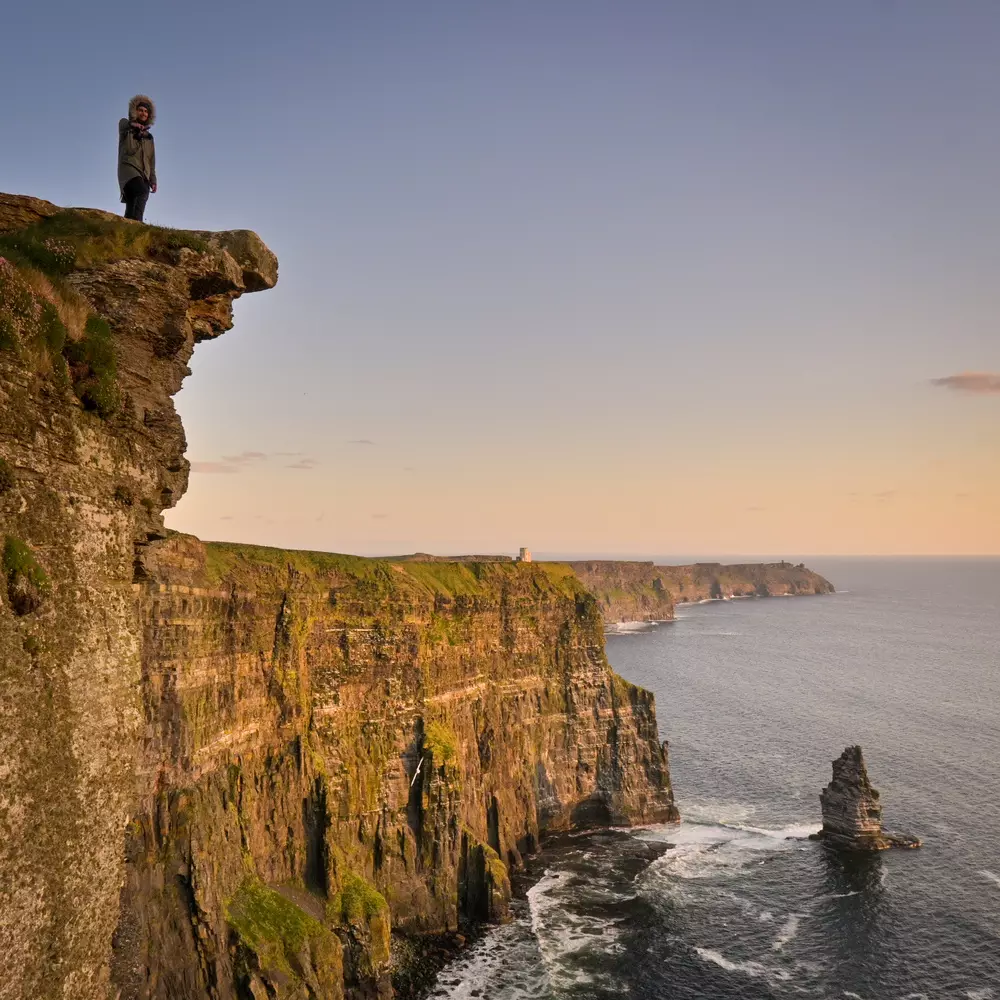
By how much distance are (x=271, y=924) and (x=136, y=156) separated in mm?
40451

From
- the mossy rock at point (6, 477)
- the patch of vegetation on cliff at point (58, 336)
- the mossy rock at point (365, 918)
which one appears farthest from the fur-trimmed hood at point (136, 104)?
the mossy rock at point (365, 918)

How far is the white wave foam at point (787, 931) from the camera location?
53.2 m

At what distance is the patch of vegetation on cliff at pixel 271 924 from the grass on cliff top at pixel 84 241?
37.4 m

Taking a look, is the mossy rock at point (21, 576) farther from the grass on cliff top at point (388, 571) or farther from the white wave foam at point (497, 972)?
the white wave foam at point (497, 972)

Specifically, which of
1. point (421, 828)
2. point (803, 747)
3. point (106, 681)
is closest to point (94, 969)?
point (106, 681)

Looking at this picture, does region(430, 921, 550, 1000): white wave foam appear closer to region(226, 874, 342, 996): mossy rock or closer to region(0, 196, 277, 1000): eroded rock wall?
region(226, 874, 342, 996): mossy rock

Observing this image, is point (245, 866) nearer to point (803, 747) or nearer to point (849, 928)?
point (849, 928)

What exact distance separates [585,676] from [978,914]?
3631 centimetres

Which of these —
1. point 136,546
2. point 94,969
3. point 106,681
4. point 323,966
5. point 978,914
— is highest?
point 136,546

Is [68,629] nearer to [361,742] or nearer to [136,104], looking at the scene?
[136,104]

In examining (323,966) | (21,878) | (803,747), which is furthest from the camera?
(803,747)

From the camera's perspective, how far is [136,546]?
12.5m

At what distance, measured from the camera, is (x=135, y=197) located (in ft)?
44.8

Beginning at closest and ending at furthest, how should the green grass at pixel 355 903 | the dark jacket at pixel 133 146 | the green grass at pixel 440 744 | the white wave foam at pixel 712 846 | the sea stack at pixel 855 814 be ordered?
the dark jacket at pixel 133 146
the green grass at pixel 355 903
the green grass at pixel 440 744
the white wave foam at pixel 712 846
the sea stack at pixel 855 814
